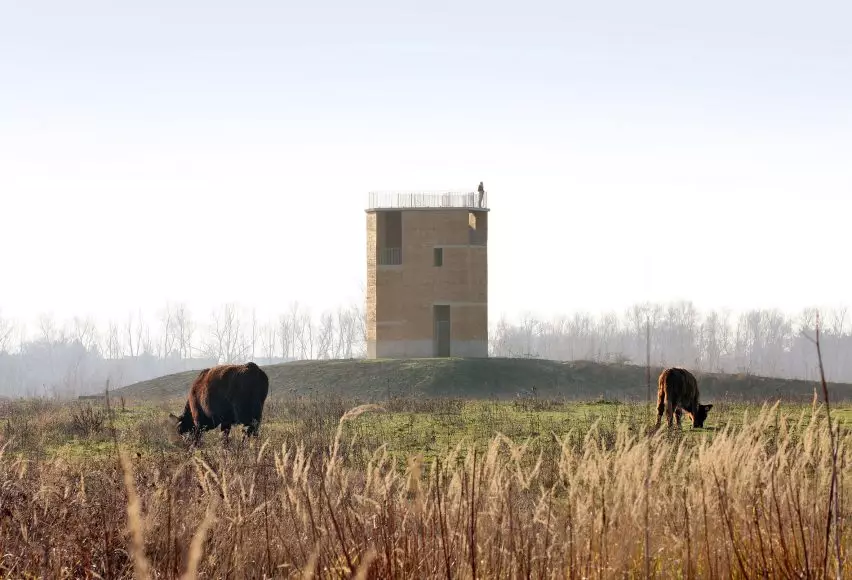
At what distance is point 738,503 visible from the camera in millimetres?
6445

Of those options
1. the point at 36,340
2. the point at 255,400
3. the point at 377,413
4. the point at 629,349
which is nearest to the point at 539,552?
the point at 255,400

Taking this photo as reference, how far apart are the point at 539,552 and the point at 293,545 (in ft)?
5.36

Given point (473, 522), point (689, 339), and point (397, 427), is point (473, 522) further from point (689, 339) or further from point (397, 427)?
point (689, 339)

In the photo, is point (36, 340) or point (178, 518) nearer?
point (178, 518)

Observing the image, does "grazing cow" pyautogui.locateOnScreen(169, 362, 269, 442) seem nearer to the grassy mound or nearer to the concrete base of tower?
the grassy mound

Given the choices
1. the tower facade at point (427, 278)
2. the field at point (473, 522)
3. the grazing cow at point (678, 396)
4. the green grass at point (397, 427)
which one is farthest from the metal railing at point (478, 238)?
the field at point (473, 522)

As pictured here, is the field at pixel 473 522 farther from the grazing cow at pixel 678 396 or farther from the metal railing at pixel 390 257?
the metal railing at pixel 390 257

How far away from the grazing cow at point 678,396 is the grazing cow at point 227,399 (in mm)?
7204

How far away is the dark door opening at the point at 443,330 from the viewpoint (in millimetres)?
53312

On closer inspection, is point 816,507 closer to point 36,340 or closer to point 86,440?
point 86,440

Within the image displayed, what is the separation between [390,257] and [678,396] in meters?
33.1

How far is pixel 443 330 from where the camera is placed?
53.5 metres

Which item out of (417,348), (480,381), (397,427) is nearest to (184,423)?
(397,427)

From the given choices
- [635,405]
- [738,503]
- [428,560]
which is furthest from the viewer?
[635,405]
